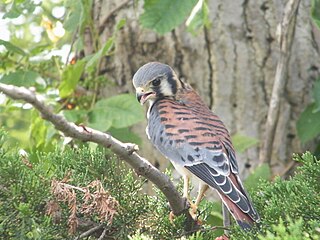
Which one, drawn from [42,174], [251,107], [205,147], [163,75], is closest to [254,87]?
[251,107]

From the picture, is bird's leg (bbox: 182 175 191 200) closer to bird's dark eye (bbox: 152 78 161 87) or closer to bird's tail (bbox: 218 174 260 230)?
bird's tail (bbox: 218 174 260 230)

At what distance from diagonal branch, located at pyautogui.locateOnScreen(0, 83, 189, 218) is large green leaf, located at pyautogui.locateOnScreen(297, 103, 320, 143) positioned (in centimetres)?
204

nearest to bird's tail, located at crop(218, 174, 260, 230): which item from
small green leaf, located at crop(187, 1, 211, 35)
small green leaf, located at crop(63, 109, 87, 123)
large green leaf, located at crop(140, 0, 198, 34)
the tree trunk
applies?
large green leaf, located at crop(140, 0, 198, 34)

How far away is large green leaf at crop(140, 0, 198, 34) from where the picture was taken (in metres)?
3.41

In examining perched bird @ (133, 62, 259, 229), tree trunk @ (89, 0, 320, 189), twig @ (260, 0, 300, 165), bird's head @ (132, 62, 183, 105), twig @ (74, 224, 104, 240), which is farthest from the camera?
tree trunk @ (89, 0, 320, 189)

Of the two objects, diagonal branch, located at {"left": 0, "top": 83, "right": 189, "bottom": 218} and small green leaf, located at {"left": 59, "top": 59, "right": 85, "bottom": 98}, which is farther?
small green leaf, located at {"left": 59, "top": 59, "right": 85, "bottom": 98}

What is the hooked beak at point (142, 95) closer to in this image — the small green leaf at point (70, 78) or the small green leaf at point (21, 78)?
the small green leaf at point (70, 78)

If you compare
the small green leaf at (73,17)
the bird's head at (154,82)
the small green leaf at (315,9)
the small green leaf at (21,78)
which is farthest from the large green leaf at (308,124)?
the small green leaf at (21,78)

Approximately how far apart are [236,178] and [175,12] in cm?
101

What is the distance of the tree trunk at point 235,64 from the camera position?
14.7ft

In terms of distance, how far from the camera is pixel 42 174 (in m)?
2.12

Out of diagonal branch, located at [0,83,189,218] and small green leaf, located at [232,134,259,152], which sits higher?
diagonal branch, located at [0,83,189,218]

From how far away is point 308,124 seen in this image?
13.7ft

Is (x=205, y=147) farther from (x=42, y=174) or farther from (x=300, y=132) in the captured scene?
(x=300, y=132)
